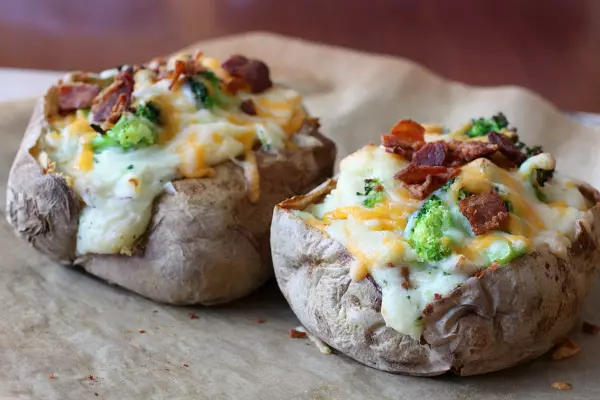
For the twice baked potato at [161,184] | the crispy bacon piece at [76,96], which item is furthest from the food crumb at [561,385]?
the crispy bacon piece at [76,96]

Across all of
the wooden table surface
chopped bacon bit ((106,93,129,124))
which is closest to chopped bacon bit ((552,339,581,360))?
chopped bacon bit ((106,93,129,124))

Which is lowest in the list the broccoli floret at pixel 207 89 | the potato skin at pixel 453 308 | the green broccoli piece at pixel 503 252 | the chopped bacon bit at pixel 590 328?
the chopped bacon bit at pixel 590 328

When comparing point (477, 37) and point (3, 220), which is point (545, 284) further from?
point (477, 37)

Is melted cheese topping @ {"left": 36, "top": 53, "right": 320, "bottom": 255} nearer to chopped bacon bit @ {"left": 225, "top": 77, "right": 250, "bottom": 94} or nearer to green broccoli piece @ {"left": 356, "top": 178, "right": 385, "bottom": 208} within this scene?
chopped bacon bit @ {"left": 225, "top": 77, "right": 250, "bottom": 94}

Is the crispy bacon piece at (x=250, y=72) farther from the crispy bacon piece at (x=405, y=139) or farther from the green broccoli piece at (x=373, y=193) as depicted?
the green broccoli piece at (x=373, y=193)

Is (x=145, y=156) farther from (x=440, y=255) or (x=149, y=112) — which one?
(x=440, y=255)
